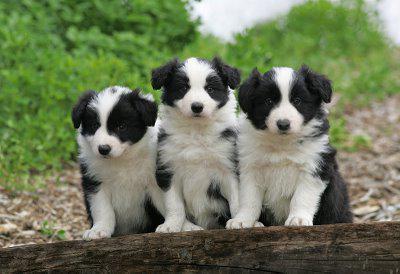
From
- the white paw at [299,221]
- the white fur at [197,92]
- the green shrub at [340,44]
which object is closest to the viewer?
the white paw at [299,221]

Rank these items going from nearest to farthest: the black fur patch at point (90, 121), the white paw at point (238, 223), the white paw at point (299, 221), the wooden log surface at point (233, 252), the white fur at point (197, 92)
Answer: the wooden log surface at point (233, 252), the white paw at point (299, 221), the white paw at point (238, 223), the white fur at point (197, 92), the black fur patch at point (90, 121)

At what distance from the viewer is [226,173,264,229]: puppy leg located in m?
5.01

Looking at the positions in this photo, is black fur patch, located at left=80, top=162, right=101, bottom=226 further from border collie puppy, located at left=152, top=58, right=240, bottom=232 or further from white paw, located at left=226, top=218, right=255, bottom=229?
white paw, located at left=226, top=218, right=255, bottom=229

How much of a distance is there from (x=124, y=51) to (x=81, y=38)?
643 mm

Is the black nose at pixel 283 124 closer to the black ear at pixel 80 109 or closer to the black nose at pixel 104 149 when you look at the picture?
the black nose at pixel 104 149

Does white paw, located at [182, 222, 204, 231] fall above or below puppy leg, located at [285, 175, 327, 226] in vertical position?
below

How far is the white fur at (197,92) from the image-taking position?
201 inches

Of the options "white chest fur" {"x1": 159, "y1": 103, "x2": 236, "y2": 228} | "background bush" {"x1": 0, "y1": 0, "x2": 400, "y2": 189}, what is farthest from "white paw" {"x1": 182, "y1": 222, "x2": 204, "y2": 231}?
"background bush" {"x1": 0, "y1": 0, "x2": 400, "y2": 189}

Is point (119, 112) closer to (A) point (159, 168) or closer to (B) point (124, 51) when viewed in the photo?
(A) point (159, 168)

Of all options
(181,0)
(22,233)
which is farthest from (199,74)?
(181,0)

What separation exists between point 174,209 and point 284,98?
47.0 inches

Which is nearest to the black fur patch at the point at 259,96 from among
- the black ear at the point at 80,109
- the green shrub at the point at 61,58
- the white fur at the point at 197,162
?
the white fur at the point at 197,162

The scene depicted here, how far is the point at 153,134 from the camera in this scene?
5586 millimetres

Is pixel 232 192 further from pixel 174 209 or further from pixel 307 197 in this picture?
A: pixel 307 197
